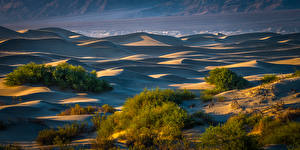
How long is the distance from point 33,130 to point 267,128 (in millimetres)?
4979

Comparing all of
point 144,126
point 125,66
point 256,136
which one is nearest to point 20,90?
point 144,126

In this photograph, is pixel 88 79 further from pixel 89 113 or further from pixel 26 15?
pixel 26 15

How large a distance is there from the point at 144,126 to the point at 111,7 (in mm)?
197332

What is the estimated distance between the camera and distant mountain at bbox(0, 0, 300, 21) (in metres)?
158

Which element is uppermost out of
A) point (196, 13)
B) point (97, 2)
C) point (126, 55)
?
point (97, 2)

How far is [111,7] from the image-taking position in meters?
192

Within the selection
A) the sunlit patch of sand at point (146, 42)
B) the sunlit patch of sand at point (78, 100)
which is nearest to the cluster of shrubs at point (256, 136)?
the sunlit patch of sand at point (78, 100)

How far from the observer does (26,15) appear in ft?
584

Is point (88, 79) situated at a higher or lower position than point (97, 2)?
lower

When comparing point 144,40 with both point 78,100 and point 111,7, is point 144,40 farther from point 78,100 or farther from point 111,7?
point 111,7

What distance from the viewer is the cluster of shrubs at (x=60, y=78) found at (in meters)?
10.5

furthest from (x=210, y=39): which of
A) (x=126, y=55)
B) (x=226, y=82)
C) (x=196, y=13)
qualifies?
(x=196, y=13)

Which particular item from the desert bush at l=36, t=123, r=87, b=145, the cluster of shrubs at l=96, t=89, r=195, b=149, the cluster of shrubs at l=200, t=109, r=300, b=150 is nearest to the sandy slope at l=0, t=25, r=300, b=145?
the desert bush at l=36, t=123, r=87, b=145

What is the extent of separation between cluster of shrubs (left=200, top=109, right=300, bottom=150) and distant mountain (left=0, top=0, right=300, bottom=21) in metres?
157
